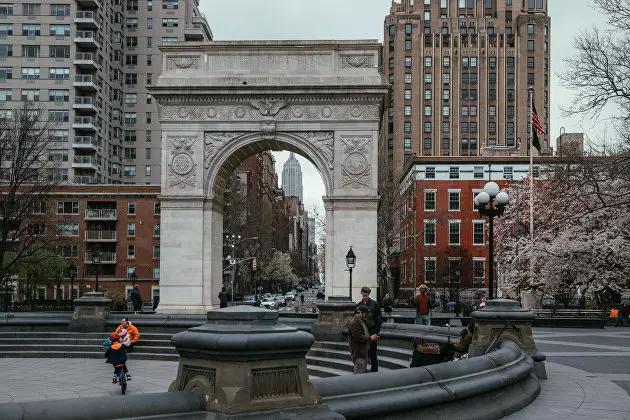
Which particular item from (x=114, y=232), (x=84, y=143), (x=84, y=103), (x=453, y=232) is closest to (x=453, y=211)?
(x=453, y=232)

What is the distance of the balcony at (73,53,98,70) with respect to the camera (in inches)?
3152

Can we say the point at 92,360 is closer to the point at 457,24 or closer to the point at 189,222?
the point at 189,222

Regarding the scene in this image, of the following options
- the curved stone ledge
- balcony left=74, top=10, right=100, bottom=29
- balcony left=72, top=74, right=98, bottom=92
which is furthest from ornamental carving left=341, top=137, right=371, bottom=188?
balcony left=74, top=10, right=100, bottom=29

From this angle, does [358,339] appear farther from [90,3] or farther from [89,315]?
[90,3]

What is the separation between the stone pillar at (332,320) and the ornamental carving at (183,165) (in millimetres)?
16943

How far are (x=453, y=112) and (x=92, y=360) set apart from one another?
306ft

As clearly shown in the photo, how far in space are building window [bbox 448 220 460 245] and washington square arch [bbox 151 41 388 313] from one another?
39988 mm

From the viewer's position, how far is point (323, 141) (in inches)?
1506

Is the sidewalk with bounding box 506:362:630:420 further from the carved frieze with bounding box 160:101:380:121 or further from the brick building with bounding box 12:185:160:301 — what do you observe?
the brick building with bounding box 12:185:160:301

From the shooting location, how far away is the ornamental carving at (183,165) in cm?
3853

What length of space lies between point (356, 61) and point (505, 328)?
26.5 meters

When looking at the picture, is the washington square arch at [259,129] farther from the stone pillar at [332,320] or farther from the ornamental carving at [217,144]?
the stone pillar at [332,320]

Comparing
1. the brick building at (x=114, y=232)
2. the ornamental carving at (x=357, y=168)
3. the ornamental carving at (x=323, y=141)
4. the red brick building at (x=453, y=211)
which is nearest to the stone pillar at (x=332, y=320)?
the ornamental carving at (x=357, y=168)

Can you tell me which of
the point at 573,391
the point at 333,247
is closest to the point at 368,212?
the point at 333,247
